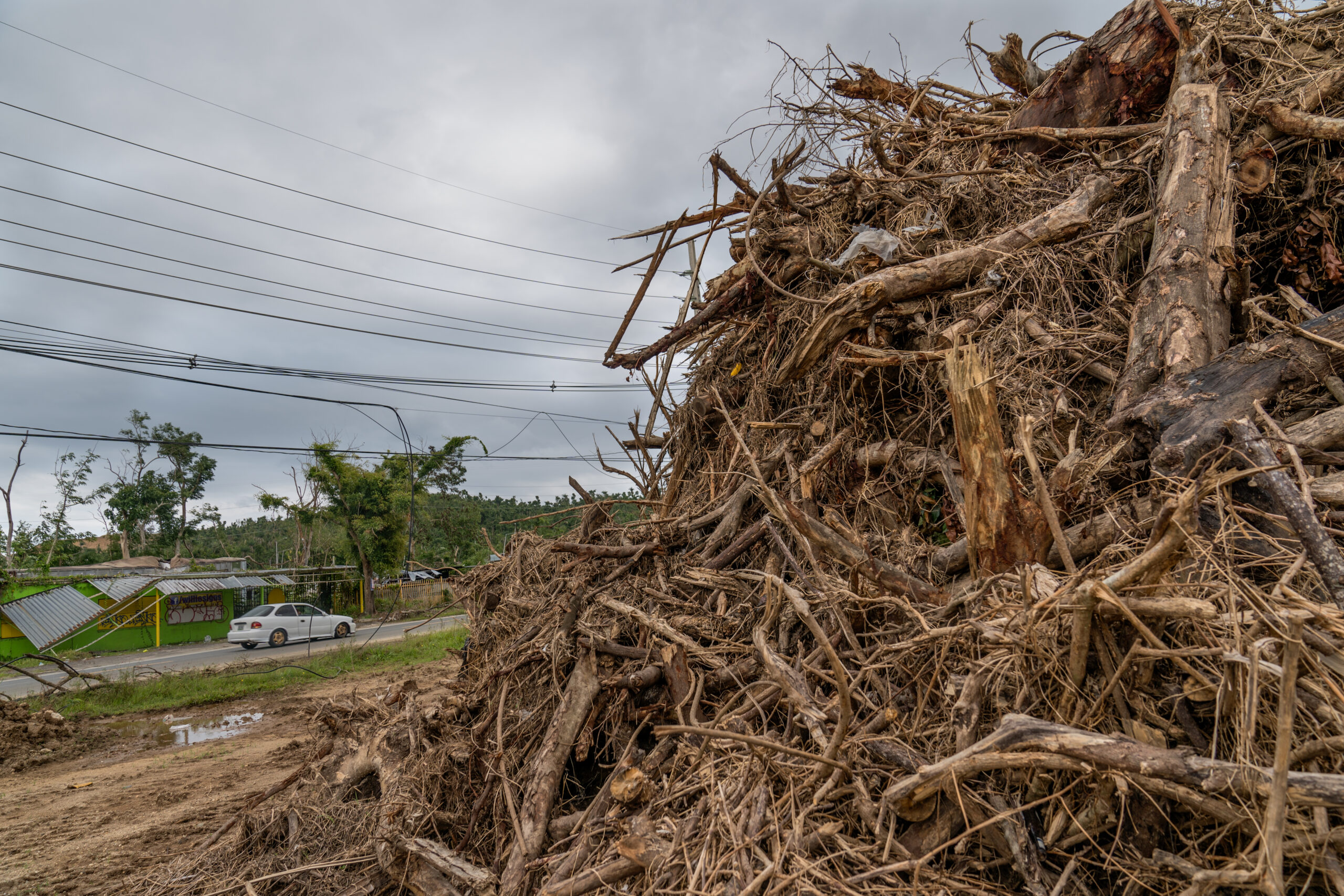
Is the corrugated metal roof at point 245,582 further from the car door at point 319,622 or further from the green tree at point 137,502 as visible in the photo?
the green tree at point 137,502

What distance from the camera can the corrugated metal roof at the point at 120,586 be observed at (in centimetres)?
1825

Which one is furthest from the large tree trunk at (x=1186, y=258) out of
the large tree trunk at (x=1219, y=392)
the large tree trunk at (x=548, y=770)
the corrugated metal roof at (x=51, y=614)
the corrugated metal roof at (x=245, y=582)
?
the corrugated metal roof at (x=245, y=582)

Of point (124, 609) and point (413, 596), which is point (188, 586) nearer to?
point (124, 609)

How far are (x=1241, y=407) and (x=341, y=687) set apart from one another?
15.2m

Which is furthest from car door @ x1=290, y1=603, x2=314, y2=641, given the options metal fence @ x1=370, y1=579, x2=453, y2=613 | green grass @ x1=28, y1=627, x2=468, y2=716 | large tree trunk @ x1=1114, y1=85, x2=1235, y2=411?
large tree trunk @ x1=1114, y1=85, x2=1235, y2=411

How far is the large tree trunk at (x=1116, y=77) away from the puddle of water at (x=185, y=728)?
13.4 m

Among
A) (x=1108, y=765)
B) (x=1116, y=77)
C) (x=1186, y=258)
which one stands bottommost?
(x=1108, y=765)

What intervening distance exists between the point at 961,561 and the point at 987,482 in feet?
1.88

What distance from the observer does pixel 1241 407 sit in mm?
2414

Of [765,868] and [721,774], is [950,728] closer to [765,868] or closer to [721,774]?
[765,868]

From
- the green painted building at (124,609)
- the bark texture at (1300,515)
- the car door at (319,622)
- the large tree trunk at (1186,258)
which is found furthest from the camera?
the car door at (319,622)

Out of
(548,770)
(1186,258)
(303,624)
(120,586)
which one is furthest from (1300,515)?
(120,586)

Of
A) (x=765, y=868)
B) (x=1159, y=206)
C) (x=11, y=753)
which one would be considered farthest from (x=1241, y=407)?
(x=11, y=753)

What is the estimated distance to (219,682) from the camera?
14227mm
